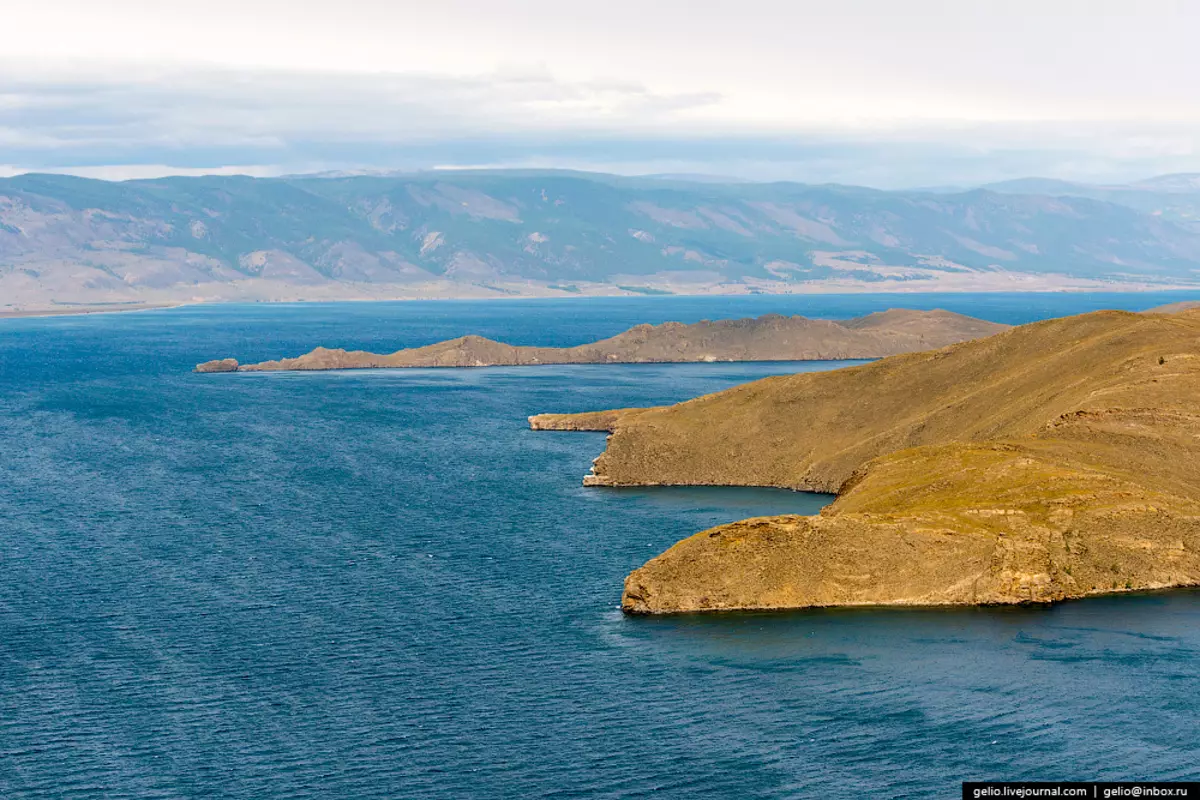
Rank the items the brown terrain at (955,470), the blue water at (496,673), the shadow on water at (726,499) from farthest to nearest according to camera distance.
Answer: the shadow on water at (726,499)
the brown terrain at (955,470)
the blue water at (496,673)

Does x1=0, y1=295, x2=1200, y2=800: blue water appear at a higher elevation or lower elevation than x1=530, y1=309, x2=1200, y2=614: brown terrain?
lower

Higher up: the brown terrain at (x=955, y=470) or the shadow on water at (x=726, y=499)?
the brown terrain at (x=955, y=470)

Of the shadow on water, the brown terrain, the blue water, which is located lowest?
the blue water

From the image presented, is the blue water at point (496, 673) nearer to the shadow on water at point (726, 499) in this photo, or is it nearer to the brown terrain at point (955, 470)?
the shadow on water at point (726, 499)

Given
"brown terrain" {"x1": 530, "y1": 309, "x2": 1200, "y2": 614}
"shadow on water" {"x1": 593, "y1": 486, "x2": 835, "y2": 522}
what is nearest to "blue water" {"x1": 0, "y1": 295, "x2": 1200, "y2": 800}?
"shadow on water" {"x1": 593, "y1": 486, "x2": 835, "y2": 522}

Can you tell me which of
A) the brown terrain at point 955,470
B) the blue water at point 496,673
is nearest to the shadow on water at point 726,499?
the blue water at point 496,673

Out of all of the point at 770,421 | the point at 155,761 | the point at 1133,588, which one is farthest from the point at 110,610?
the point at 770,421

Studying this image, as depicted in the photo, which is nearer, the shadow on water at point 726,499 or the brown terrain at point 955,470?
the brown terrain at point 955,470

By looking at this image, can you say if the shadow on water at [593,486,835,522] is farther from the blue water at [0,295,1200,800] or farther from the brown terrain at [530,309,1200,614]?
the brown terrain at [530,309,1200,614]

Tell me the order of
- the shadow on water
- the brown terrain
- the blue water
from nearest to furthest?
the blue water → the brown terrain → the shadow on water

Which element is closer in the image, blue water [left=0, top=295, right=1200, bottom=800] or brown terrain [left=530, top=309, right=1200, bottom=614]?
blue water [left=0, top=295, right=1200, bottom=800]
